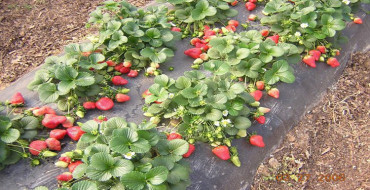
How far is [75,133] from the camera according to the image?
6.77 feet

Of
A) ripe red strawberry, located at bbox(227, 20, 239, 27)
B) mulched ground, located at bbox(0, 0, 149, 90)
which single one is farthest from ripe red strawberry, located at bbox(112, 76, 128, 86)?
ripe red strawberry, located at bbox(227, 20, 239, 27)

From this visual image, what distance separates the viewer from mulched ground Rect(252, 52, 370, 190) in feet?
8.00

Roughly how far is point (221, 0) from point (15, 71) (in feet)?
6.40

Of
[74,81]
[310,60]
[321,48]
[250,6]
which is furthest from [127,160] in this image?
[250,6]

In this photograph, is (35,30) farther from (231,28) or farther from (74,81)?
(231,28)

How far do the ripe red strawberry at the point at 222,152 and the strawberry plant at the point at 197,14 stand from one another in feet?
4.07

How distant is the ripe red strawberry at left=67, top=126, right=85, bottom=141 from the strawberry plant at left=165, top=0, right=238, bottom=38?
1.35m

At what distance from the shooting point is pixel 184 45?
2969 mm

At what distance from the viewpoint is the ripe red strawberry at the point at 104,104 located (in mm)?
2289

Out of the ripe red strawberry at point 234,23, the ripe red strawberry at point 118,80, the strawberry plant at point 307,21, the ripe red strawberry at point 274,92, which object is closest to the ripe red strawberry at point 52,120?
the ripe red strawberry at point 118,80

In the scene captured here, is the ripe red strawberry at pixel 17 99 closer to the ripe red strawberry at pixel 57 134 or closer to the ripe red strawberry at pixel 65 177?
the ripe red strawberry at pixel 57 134

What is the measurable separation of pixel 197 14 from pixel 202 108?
119 cm

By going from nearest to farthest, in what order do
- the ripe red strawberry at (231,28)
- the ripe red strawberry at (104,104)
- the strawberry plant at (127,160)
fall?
the strawberry plant at (127,160) → the ripe red strawberry at (104,104) → the ripe red strawberry at (231,28)

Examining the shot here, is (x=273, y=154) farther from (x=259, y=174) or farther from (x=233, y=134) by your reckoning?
(x=233, y=134)
